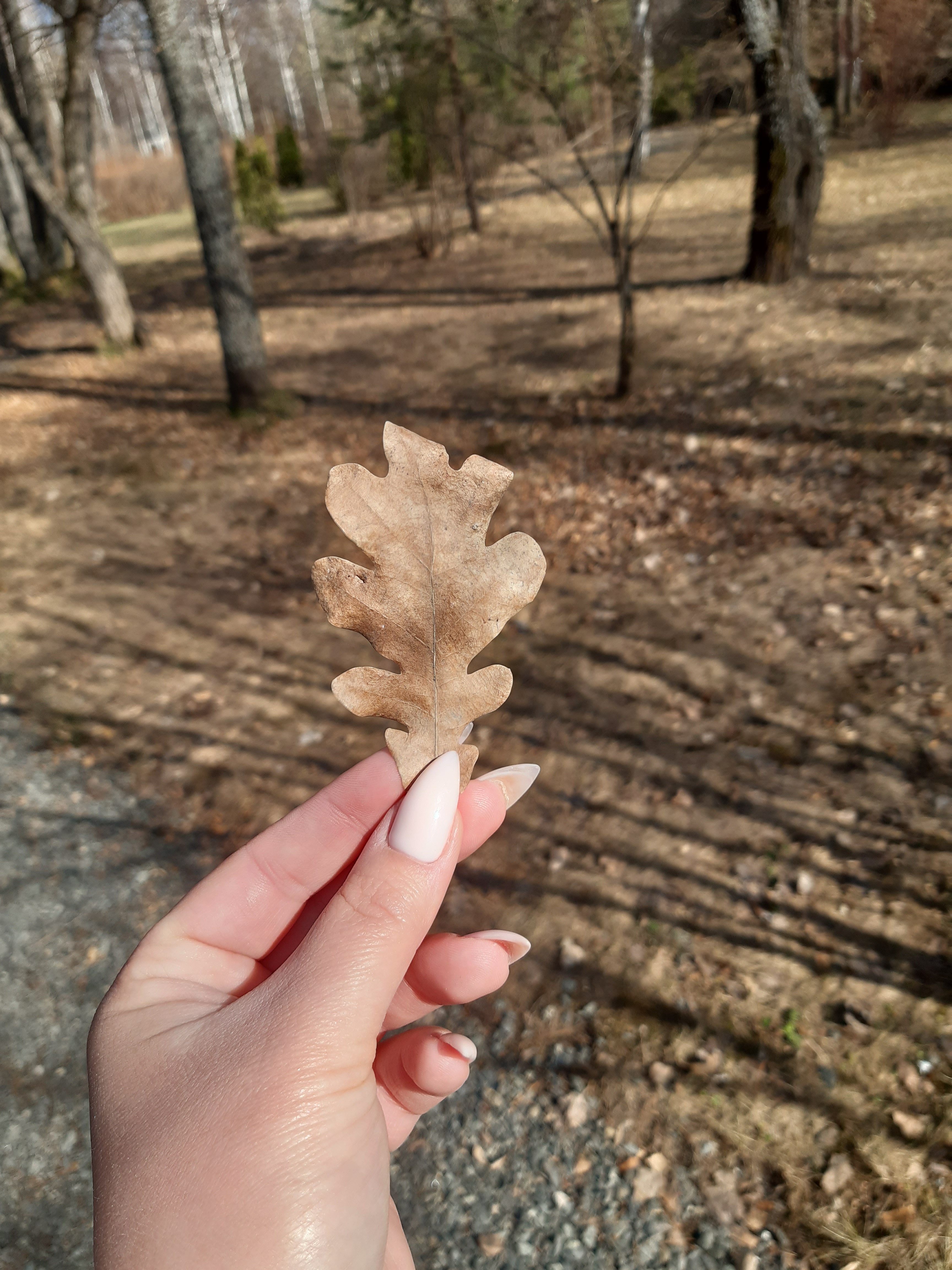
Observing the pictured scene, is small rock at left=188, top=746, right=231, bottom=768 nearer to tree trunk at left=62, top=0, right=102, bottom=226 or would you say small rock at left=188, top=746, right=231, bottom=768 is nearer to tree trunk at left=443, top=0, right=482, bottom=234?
tree trunk at left=443, top=0, right=482, bottom=234

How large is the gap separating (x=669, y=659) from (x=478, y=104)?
12869 millimetres

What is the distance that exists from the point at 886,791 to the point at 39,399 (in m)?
10.9

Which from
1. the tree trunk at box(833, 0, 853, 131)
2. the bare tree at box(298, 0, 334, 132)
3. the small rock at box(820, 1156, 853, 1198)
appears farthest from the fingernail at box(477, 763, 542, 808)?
the bare tree at box(298, 0, 334, 132)

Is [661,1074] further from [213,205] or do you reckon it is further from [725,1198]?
[213,205]

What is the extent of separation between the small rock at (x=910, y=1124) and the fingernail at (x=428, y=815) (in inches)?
83.4

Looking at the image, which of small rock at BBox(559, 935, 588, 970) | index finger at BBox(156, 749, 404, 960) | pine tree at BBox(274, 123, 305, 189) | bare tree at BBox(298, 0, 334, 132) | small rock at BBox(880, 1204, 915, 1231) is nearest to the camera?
index finger at BBox(156, 749, 404, 960)

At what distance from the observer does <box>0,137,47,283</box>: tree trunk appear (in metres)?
16.2

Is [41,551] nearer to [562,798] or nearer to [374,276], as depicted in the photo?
[562,798]

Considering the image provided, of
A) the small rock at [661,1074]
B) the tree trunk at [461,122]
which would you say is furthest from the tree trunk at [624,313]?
the small rock at [661,1074]

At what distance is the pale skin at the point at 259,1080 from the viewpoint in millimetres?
1199

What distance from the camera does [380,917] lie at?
4.53 ft

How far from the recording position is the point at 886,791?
3.60 meters

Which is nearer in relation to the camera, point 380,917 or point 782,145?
point 380,917

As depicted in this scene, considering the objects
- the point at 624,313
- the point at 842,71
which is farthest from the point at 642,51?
the point at 842,71
